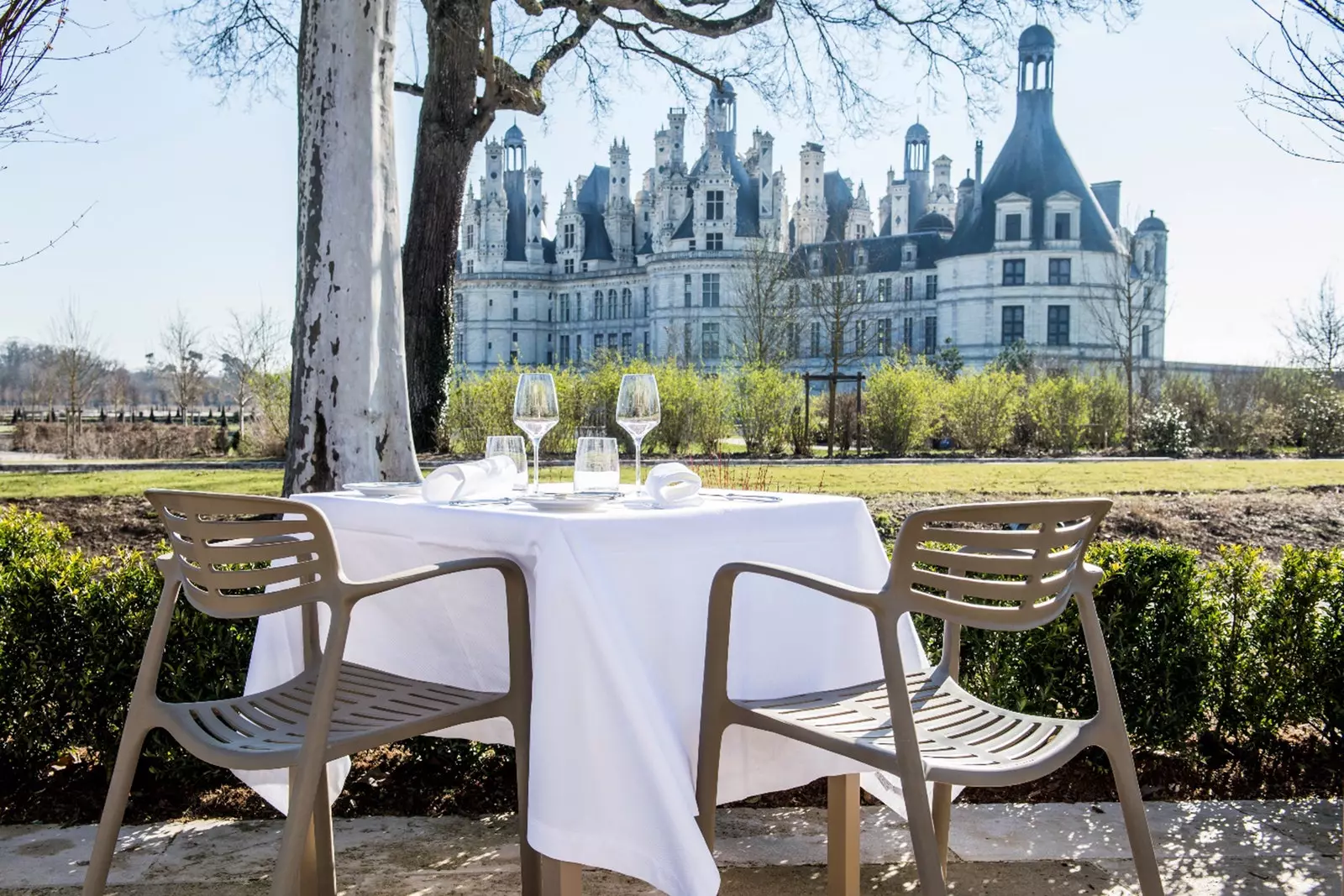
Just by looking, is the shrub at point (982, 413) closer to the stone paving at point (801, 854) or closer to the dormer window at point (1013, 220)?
the stone paving at point (801, 854)

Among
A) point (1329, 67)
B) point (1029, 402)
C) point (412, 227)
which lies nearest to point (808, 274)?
point (1029, 402)

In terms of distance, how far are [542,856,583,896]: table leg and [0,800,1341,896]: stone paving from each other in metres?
0.59

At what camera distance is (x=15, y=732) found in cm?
311

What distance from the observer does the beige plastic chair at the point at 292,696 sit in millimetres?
1879

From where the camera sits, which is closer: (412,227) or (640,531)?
(640,531)

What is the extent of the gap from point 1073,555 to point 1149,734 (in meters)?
1.53


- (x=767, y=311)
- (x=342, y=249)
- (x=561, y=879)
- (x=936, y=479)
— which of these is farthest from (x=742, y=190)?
(x=561, y=879)

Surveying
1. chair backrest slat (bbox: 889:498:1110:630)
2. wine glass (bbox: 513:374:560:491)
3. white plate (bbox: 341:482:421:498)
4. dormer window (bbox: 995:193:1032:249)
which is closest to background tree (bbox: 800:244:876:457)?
dormer window (bbox: 995:193:1032:249)

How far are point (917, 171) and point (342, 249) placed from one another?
64984 mm

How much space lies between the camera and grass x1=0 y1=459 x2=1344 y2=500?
10587 mm

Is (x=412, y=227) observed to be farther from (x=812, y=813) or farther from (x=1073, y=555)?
(x=1073, y=555)

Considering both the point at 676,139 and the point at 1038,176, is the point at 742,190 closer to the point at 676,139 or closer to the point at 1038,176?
the point at 676,139

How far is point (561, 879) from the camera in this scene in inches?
75.9

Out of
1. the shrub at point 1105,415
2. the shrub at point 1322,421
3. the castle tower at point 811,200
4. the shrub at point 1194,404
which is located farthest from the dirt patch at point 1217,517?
the castle tower at point 811,200
